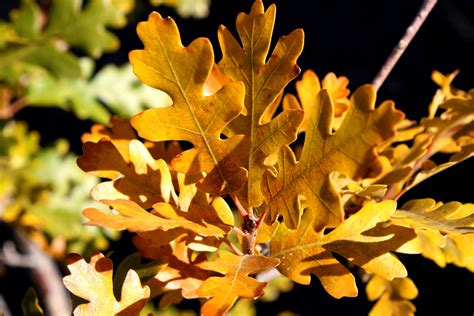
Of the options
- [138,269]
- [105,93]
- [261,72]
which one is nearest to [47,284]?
[105,93]

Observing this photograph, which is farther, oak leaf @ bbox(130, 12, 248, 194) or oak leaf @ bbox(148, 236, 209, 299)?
oak leaf @ bbox(148, 236, 209, 299)

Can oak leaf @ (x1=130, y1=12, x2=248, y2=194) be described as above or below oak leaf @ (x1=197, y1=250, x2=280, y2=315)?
above

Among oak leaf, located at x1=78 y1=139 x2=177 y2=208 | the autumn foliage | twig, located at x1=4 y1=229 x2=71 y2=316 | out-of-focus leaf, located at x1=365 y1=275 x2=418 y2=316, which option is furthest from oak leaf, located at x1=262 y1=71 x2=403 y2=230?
twig, located at x1=4 y1=229 x2=71 y2=316

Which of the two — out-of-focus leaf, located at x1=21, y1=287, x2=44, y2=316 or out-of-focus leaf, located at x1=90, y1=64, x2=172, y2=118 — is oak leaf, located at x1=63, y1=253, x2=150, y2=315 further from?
out-of-focus leaf, located at x1=90, y1=64, x2=172, y2=118

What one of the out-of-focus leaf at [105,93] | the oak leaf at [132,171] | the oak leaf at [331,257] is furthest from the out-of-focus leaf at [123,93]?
the oak leaf at [331,257]

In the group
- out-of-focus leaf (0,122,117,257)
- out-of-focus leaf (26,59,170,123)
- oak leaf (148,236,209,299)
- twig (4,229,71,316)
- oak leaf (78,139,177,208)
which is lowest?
out-of-focus leaf (0,122,117,257)

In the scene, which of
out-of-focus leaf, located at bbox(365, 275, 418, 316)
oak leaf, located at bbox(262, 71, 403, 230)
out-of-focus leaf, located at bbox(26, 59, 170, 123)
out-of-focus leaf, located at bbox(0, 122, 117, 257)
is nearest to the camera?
oak leaf, located at bbox(262, 71, 403, 230)

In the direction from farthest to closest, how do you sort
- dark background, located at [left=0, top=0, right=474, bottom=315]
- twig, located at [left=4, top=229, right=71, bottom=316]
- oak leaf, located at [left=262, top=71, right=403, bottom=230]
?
1. dark background, located at [left=0, top=0, right=474, bottom=315]
2. twig, located at [left=4, top=229, right=71, bottom=316]
3. oak leaf, located at [left=262, top=71, right=403, bottom=230]
